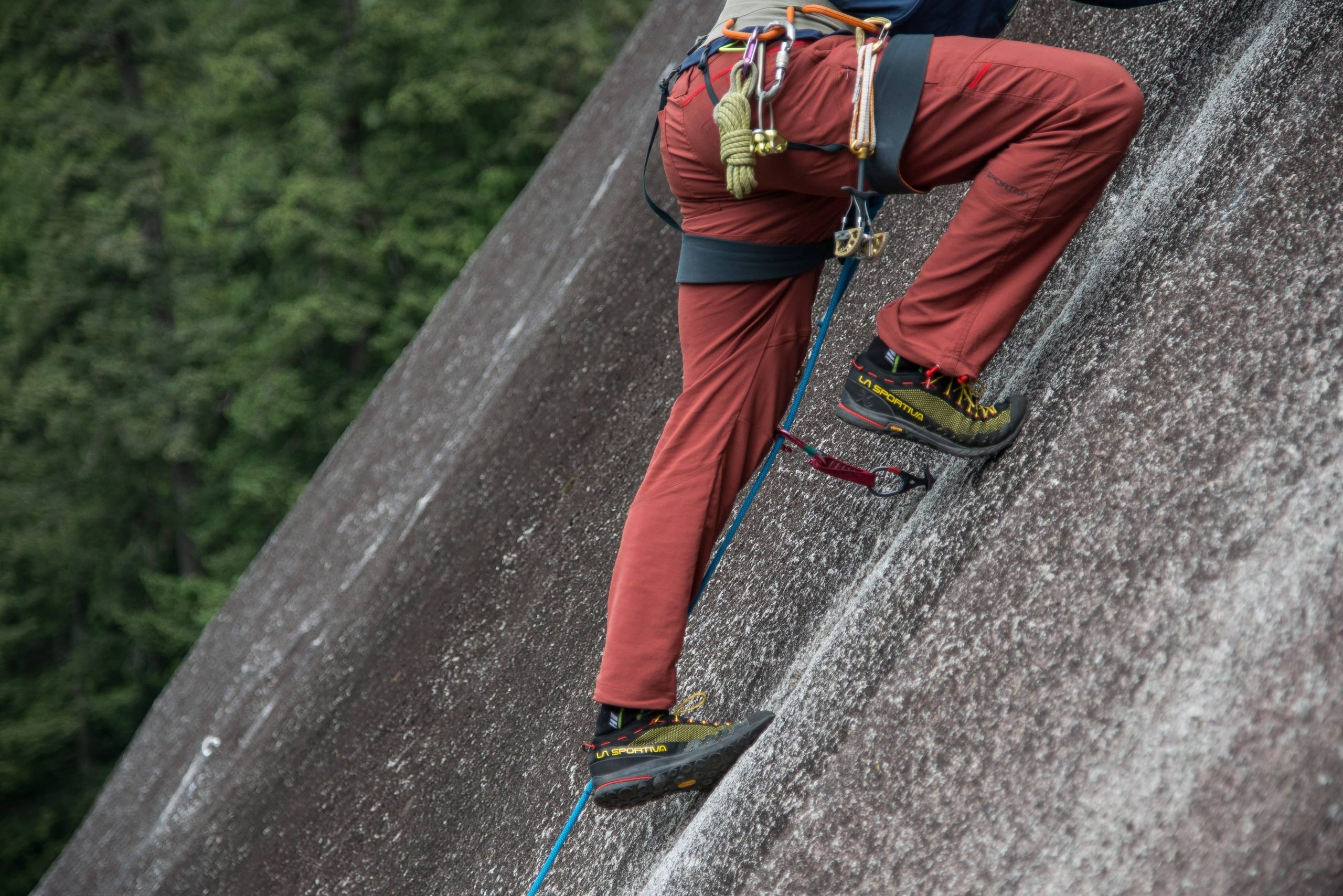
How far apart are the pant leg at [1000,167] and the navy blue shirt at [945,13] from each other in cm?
14

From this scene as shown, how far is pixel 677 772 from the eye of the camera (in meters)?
2.26

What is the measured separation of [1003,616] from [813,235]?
972mm

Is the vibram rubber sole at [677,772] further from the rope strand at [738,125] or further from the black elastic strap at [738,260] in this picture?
the rope strand at [738,125]

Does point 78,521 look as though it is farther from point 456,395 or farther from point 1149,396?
point 1149,396

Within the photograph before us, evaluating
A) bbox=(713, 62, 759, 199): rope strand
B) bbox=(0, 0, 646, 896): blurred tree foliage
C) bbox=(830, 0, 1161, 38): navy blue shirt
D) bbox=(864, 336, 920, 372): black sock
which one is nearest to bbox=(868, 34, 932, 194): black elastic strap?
bbox=(830, 0, 1161, 38): navy blue shirt

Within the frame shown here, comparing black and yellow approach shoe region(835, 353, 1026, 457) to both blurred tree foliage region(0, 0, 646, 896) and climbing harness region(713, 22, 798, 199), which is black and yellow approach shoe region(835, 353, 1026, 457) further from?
blurred tree foliage region(0, 0, 646, 896)

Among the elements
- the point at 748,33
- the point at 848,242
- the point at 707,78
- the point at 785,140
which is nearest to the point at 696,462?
the point at 848,242

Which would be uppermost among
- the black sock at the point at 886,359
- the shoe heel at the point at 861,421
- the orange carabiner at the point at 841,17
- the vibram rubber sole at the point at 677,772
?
the orange carabiner at the point at 841,17

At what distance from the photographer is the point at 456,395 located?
6531 millimetres

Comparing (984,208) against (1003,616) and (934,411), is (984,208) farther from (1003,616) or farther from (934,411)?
(1003,616)

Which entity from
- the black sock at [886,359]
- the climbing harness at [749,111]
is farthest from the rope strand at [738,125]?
the black sock at [886,359]

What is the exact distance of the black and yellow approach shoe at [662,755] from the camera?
2.26 metres

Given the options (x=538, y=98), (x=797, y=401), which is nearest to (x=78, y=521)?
(x=538, y=98)

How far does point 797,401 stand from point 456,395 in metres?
4.16
